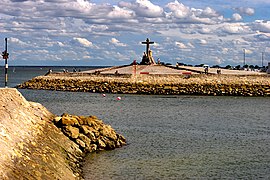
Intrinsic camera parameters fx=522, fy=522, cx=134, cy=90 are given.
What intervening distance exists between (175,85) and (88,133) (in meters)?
50.2

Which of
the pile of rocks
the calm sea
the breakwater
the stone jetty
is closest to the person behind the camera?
the stone jetty

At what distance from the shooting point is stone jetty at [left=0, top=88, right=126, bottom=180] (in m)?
17.6

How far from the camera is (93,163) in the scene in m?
23.9

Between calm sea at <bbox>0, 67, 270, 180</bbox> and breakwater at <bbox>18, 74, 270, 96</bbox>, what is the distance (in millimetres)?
17211

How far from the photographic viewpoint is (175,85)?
250ft

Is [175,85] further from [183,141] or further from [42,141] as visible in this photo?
[42,141]

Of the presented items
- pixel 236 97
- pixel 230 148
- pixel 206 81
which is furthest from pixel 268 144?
pixel 206 81

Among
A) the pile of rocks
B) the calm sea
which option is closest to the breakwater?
the calm sea

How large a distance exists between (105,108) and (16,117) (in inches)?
1205

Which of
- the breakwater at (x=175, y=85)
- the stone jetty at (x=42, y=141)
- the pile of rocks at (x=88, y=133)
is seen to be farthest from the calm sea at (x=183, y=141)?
the breakwater at (x=175, y=85)

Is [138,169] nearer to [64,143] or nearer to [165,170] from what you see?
[165,170]

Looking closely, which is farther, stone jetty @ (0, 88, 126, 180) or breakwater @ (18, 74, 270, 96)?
breakwater @ (18, 74, 270, 96)

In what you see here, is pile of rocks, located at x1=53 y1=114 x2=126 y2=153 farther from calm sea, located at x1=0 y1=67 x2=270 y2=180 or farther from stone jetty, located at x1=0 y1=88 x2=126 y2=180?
calm sea, located at x1=0 y1=67 x2=270 y2=180

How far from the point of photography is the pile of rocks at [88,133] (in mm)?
25844
